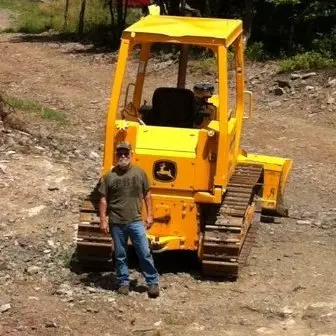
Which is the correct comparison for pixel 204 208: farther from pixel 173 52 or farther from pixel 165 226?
pixel 173 52

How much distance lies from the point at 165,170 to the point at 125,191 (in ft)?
1.90

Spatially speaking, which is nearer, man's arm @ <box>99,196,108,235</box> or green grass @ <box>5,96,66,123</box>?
man's arm @ <box>99,196,108,235</box>

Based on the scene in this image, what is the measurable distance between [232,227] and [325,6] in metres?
14.7

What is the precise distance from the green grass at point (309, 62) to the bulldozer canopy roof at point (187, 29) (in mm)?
11137

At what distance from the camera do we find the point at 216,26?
335 inches

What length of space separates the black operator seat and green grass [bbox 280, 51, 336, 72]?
1126 cm

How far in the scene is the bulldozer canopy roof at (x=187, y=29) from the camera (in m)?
7.96

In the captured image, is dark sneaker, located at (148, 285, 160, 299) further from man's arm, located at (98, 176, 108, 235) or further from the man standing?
man's arm, located at (98, 176, 108, 235)

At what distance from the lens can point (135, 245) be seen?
7621mm

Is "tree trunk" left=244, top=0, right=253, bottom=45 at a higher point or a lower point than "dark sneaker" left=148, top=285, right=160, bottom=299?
lower

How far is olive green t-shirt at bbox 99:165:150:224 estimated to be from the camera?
754 centimetres

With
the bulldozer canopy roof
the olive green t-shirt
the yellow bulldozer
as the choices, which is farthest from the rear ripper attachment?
the bulldozer canopy roof

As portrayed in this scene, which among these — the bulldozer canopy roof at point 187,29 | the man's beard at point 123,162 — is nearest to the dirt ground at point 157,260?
the man's beard at point 123,162

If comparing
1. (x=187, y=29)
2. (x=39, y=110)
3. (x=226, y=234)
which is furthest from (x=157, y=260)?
(x=39, y=110)
